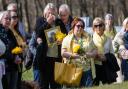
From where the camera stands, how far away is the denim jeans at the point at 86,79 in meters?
10.8

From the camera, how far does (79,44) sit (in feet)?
35.2

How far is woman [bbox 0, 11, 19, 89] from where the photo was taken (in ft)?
31.5

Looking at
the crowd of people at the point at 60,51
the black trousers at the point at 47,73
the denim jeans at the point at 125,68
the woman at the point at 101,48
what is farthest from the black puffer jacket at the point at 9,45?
the denim jeans at the point at 125,68

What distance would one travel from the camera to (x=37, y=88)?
33.9ft

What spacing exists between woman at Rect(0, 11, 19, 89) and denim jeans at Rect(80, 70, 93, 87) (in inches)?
59.0

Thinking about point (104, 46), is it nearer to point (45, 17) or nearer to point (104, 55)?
point (104, 55)

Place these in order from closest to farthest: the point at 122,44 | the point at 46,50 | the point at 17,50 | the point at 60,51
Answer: the point at 17,50 → the point at 46,50 → the point at 60,51 → the point at 122,44

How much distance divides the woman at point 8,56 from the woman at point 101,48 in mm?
1931

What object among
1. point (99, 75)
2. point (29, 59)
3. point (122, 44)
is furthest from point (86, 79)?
point (122, 44)

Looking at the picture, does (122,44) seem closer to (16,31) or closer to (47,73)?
(47,73)

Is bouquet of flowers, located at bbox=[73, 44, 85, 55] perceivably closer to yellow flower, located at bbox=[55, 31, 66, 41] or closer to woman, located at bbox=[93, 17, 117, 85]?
yellow flower, located at bbox=[55, 31, 66, 41]

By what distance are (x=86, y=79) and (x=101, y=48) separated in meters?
0.76

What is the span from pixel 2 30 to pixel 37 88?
1.39 m

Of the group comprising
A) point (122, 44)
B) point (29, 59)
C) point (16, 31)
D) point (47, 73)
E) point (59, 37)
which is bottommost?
point (47, 73)
